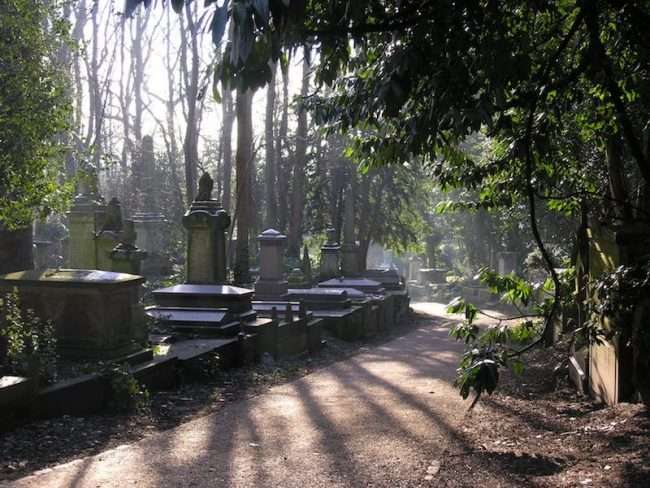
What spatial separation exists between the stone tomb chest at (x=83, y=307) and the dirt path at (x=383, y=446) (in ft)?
5.06

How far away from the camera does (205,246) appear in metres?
13.4

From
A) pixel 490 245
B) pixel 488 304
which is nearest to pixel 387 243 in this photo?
pixel 488 304

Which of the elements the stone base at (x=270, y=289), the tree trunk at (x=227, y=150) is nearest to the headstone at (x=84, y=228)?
the stone base at (x=270, y=289)

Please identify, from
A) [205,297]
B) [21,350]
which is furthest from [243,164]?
[21,350]

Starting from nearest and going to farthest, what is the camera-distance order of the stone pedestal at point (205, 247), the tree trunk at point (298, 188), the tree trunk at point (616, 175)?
the tree trunk at point (616, 175) → the stone pedestal at point (205, 247) → the tree trunk at point (298, 188)

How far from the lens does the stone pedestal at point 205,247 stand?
13266 mm

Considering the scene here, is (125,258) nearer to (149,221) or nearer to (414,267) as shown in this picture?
(149,221)

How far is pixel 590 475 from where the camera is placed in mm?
4363

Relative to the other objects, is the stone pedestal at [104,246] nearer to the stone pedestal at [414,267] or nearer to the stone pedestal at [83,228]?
the stone pedestal at [83,228]

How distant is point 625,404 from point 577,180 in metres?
3.00

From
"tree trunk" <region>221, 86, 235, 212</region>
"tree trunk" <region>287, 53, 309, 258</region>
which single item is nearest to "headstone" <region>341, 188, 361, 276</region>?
"tree trunk" <region>287, 53, 309, 258</region>

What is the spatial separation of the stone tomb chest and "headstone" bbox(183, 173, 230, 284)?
4.96 meters

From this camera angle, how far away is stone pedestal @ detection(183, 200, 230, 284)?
13266 millimetres

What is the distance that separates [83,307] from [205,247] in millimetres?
5410
